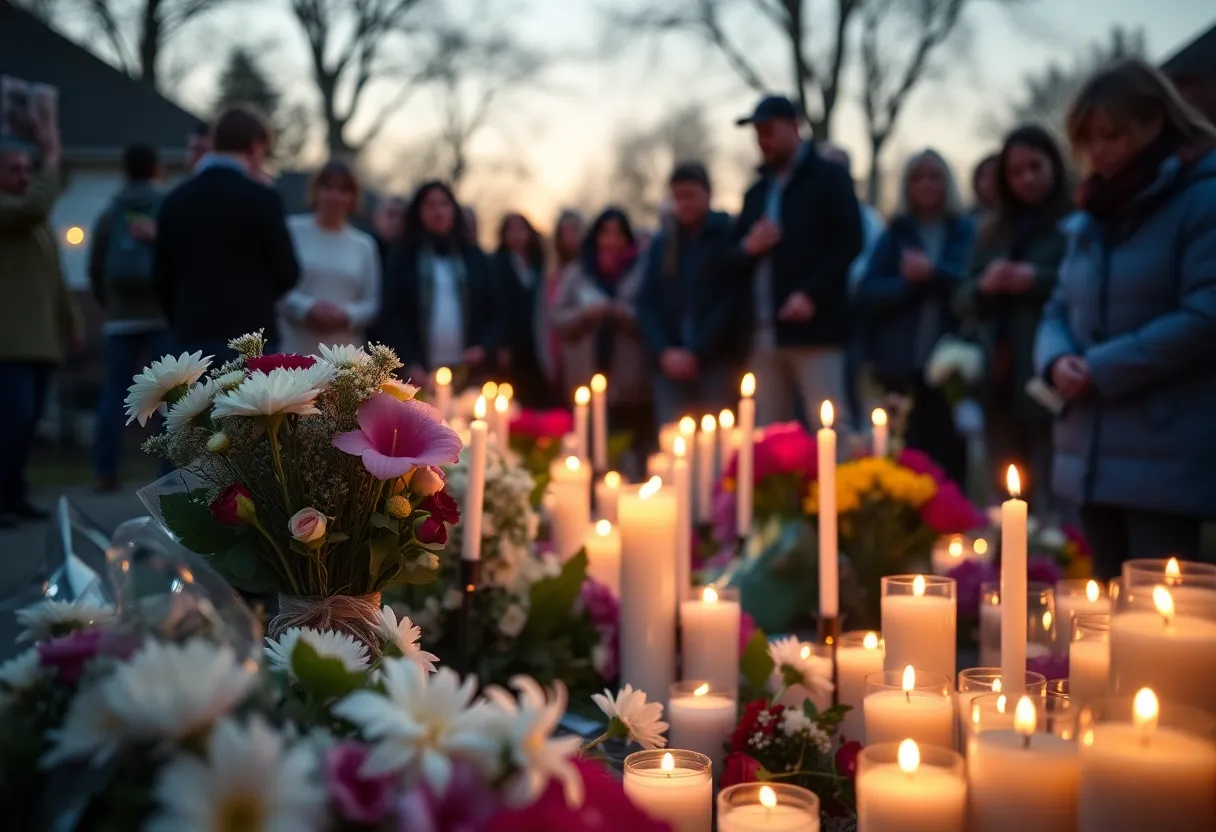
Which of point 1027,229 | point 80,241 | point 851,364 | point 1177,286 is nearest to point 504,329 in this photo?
point 851,364

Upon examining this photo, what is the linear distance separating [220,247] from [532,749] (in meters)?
3.99

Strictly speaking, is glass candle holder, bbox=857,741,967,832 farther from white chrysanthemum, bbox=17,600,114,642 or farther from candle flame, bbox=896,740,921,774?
white chrysanthemum, bbox=17,600,114,642

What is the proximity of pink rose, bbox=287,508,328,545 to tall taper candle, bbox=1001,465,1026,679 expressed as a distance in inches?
34.1

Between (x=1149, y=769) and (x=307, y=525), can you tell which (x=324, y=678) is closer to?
(x=307, y=525)

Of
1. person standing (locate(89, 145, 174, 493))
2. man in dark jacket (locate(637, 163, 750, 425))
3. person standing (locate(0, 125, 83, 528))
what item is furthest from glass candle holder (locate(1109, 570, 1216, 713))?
person standing (locate(89, 145, 174, 493))

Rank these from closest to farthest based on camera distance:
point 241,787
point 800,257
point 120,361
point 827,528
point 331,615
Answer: point 241,787
point 331,615
point 827,528
point 800,257
point 120,361

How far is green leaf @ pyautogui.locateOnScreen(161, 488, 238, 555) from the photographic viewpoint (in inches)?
60.7

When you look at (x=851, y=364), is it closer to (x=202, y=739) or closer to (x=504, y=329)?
(x=504, y=329)

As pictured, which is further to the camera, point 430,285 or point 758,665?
point 430,285

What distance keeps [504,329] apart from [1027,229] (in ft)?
11.3

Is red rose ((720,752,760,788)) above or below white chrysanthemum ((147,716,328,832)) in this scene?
below

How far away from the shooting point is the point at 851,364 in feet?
24.5

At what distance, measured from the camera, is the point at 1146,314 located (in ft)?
10.4

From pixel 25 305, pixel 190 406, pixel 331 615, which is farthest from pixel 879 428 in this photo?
pixel 25 305
